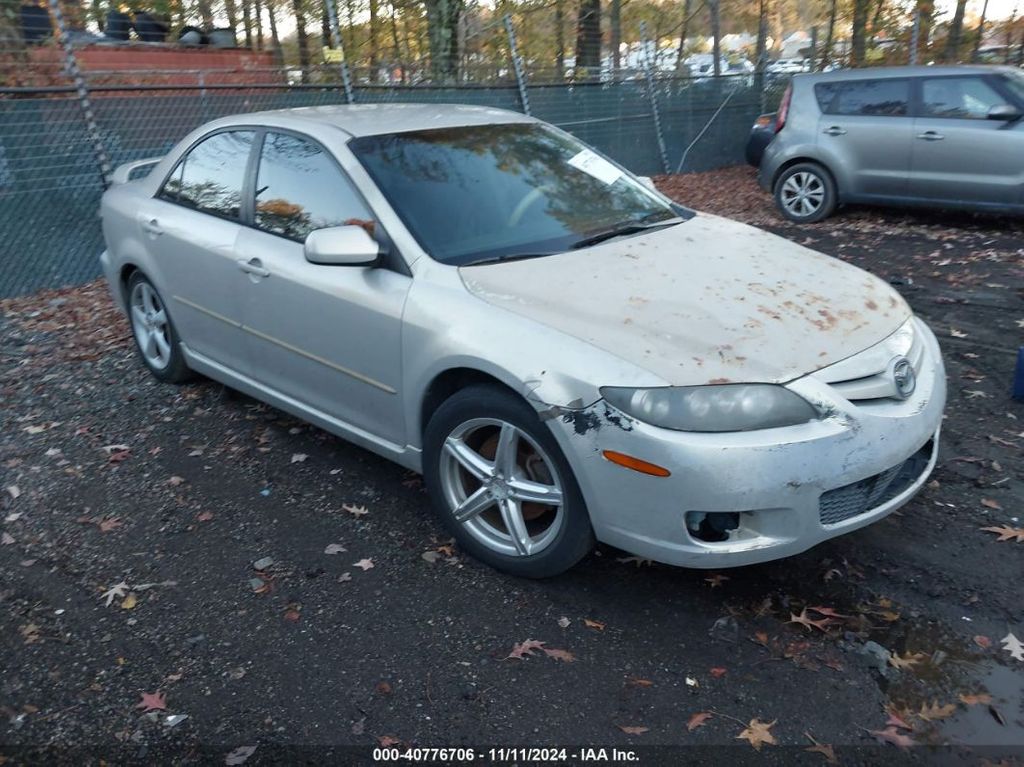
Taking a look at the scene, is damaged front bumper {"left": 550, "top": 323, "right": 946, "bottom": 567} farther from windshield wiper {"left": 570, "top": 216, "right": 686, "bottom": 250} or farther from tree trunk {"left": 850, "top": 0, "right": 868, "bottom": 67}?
tree trunk {"left": 850, "top": 0, "right": 868, "bottom": 67}

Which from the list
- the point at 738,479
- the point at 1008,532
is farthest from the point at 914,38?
the point at 738,479

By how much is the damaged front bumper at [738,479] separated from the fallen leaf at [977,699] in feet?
2.07

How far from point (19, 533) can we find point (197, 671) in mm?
1544

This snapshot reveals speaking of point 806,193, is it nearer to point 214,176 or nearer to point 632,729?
point 214,176

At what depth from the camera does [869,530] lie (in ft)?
12.5

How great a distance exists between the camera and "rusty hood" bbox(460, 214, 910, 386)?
3117 mm

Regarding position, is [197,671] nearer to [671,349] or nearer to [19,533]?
[19,533]

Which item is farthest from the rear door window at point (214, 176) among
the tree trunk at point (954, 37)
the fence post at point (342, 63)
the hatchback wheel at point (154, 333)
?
the tree trunk at point (954, 37)

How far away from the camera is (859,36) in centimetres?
1916

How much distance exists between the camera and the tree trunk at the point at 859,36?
1858cm

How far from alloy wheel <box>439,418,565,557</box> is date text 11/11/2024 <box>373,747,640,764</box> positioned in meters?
0.82

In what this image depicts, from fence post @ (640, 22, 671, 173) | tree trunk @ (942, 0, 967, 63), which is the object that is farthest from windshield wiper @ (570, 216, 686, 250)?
tree trunk @ (942, 0, 967, 63)

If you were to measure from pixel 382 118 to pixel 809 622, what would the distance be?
9.92 feet

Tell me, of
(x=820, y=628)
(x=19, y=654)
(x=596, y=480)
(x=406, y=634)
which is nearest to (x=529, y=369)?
(x=596, y=480)
